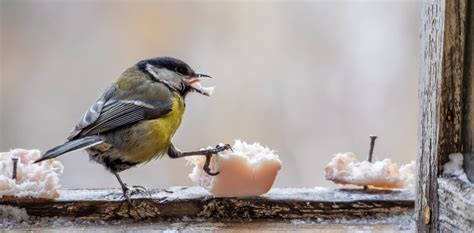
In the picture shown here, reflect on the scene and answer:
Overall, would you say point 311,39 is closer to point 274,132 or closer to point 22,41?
point 274,132

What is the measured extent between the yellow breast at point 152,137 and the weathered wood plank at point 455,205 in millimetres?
657

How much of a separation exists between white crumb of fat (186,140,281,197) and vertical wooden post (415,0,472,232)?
14.4 inches

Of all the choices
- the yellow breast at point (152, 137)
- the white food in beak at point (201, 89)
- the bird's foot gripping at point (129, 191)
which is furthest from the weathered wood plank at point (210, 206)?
the white food in beak at point (201, 89)

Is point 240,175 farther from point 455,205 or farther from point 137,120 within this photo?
point 455,205

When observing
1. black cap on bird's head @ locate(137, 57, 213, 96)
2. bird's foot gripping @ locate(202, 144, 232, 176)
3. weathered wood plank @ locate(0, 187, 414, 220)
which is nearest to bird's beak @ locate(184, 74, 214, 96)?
black cap on bird's head @ locate(137, 57, 213, 96)

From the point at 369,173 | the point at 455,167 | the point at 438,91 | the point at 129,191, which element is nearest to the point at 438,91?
the point at 438,91

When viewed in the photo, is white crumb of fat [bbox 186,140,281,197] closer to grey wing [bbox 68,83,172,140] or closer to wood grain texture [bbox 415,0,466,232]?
grey wing [bbox 68,83,172,140]

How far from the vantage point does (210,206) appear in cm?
139

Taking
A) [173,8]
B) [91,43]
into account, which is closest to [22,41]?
[91,43]

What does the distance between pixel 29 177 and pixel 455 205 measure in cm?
81

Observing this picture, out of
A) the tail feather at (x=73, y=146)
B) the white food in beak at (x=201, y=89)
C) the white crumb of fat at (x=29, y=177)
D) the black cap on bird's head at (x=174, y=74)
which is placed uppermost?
the black cap on bird's head at (x=174, y=74)

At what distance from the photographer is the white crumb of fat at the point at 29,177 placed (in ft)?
4.46

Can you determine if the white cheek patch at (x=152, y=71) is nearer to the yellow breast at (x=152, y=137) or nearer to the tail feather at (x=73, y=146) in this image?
the yellow breast at (x=152, y=137)

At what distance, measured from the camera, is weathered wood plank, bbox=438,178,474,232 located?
3.22 ft
